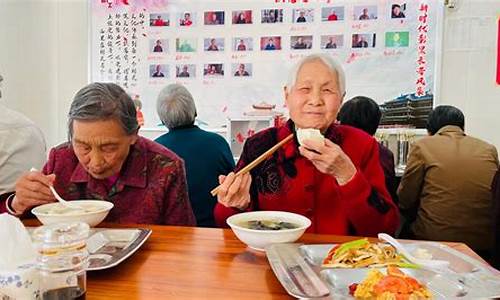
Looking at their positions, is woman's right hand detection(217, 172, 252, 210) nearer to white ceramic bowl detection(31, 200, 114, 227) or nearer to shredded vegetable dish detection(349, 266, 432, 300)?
white ceramic bowl detection(31, 200, 114, 227)

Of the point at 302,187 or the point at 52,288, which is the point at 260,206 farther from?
the point at 52,288

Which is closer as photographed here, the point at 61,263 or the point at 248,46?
the point at 61,263

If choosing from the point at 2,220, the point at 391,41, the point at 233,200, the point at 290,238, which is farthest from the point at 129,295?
the point at 391,41

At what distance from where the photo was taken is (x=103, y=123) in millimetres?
1375

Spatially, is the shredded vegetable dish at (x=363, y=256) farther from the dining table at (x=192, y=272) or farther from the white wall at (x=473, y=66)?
the white wall at (x=473, y=66)

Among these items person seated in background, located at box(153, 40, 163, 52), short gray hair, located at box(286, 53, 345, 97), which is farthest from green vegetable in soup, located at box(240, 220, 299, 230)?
person seated in background, located at box(153, 40, 163, 52)

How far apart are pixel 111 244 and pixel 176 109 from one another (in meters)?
1.51

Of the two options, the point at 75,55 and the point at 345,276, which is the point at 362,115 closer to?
the point at 345,276

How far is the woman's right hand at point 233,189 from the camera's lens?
1241 millimetres

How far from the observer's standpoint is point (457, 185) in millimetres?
2414

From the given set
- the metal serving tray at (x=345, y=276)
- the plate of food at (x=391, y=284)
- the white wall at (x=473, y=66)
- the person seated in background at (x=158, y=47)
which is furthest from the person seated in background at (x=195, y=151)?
the white wall at (x=473, y=66)

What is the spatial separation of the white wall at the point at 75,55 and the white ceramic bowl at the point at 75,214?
2.44 metres

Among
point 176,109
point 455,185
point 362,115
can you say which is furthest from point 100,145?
point 455,185

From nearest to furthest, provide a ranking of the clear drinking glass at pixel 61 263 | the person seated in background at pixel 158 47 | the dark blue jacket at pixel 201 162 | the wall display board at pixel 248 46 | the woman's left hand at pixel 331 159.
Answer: the clear drinking glass at pixel 61 263, the woman's left hand at pixel 331 159, the dark blue jacket at pixel 201 162, the wall display board at pixel 248 46, the person seated in background at pixel 158 47
